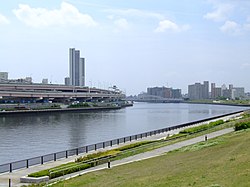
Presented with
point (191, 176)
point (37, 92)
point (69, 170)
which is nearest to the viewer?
point (191, 176)

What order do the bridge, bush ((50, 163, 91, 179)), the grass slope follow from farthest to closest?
1. the bridge
2. bush ((50, 163, 91, 179))
3. the grass slope

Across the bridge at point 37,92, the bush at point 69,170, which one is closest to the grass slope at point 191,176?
the bush at point 69,170

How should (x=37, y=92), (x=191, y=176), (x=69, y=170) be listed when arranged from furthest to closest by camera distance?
1. (x=37, y=92)
2. (x=69, y=170)
3. (x=191, y=176)

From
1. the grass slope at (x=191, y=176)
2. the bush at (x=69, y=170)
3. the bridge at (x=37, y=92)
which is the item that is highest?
the bridge at (x=37, y=92)

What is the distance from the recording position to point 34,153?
3888cm

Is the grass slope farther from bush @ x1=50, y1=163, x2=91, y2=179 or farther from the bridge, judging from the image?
the bridge

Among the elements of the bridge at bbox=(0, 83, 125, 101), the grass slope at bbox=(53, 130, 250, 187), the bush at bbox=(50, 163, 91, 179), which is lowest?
the bush at bbox=(50, 163, 91, 179)

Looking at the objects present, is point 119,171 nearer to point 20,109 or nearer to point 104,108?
point 20,109

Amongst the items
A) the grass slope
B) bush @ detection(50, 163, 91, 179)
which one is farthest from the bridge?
the grass slope

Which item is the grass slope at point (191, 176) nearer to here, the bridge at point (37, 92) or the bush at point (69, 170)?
the bush at point (69, 170)

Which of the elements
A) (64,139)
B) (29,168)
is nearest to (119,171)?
(29,168)

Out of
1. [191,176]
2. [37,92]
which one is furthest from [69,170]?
[37,92]

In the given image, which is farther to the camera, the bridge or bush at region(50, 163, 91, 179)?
the bridge

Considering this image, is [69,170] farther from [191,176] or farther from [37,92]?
[37,92]
